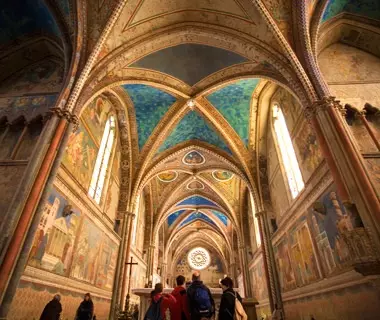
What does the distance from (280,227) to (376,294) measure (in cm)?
607

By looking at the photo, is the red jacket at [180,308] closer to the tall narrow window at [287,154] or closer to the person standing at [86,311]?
the person standing at [86,311]

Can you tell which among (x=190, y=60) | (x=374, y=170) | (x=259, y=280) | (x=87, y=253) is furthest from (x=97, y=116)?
(x=259, y=280)

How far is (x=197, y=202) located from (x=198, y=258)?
48.6ft

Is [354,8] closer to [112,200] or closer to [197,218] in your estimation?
[112,200]

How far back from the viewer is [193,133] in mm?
15180

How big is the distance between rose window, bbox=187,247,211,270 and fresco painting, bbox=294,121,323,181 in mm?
28654

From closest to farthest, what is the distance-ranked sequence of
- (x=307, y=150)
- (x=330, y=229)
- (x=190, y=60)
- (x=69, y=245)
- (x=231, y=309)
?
1. (x=231, y=309)
2. (x=330, y=229)
3. (x=69, y=245)
4. (x=307, y=150)
5. (x=190, y=60)

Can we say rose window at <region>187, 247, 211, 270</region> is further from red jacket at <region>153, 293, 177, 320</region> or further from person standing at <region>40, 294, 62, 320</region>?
red jacket at <region>153, 293, 177, 320</region>

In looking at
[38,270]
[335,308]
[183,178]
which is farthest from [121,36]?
[183,178]

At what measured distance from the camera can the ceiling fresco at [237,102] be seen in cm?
1195

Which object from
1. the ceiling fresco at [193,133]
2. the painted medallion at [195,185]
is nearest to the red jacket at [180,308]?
the ceiling fresco at [193,133]

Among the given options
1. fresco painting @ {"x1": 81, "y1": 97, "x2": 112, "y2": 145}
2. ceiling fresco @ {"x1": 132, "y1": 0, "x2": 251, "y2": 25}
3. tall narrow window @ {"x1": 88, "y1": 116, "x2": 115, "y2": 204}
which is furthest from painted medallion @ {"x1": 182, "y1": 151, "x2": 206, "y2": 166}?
ceiling fresco @ {"x1": 132, "y1": 0, "x2": 251, "y2": 25}

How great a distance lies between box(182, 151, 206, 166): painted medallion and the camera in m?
17.0

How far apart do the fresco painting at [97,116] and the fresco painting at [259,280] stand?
11097mm
